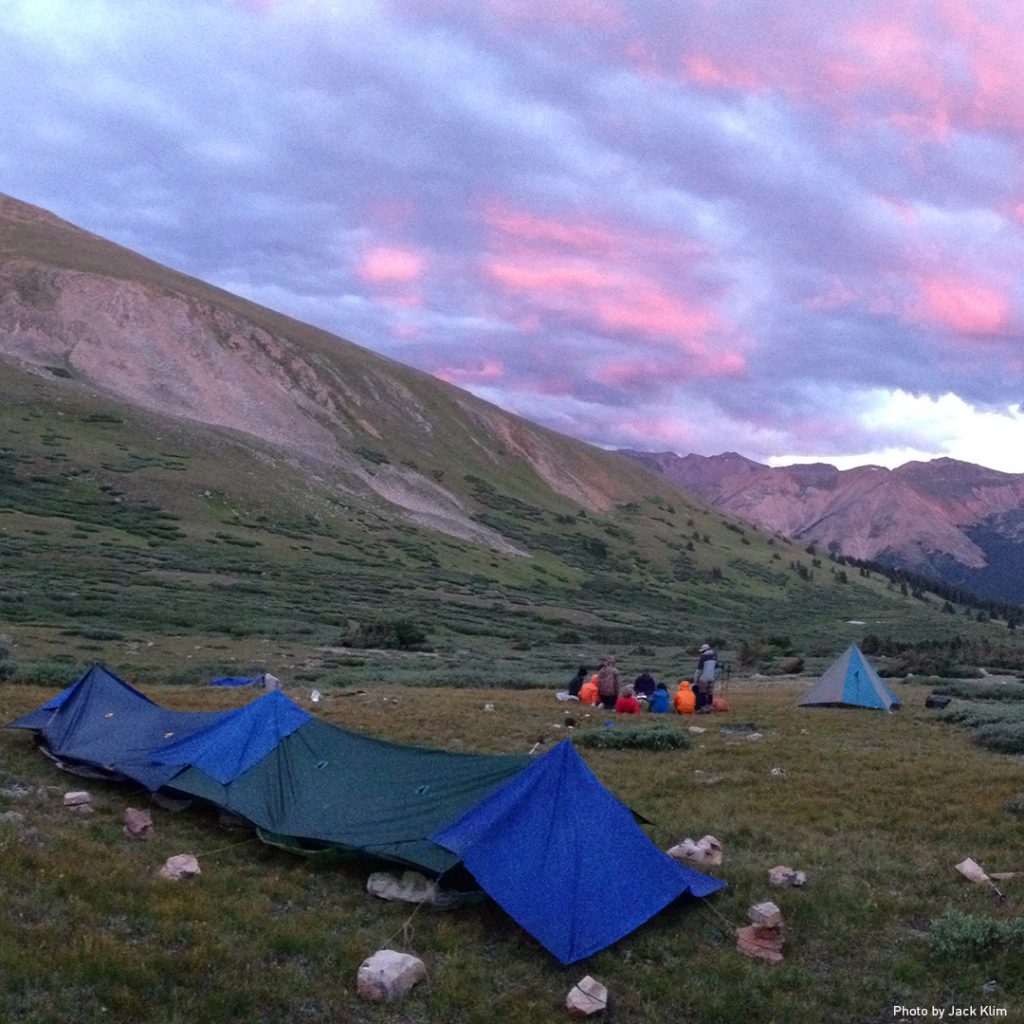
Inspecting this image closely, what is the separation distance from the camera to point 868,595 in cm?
15388

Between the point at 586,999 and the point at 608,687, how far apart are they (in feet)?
54.7

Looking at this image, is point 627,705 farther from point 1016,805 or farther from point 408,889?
point 408,889

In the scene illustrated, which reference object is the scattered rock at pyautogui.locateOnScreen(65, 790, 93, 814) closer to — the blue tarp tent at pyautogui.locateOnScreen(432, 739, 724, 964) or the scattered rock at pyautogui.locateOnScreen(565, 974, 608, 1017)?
the blue tarp tent at pyautogui.locateOnScreen(432, 739, 724, 964)

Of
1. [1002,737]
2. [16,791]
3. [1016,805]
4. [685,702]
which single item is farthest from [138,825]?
[1002,737]

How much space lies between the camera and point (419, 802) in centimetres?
Answer: 1191

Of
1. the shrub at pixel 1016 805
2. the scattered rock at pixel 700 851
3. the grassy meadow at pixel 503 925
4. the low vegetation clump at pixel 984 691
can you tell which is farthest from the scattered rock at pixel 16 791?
the low vegetation clump at pixel 984 691

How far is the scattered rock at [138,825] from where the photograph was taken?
40.0ft

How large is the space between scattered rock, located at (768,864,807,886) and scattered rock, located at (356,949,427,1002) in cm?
467

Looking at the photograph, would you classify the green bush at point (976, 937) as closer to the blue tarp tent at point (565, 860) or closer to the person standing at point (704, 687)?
the blue tarp tent at point (565, 860)

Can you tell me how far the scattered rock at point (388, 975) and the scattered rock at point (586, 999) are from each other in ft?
4.55

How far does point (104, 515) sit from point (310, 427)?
194 feet

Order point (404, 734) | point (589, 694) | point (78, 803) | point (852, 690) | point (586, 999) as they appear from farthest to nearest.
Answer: point (852, 690), point (589, 694), point (404, 734), point (78, 803), point (586, 999)

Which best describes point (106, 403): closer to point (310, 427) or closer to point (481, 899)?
point (310, 427)

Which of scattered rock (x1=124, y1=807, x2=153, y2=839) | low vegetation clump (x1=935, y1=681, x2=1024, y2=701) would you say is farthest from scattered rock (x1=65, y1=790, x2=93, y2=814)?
low vegetation clump (x1=935, y1=681, x2=1024, y2=701)
